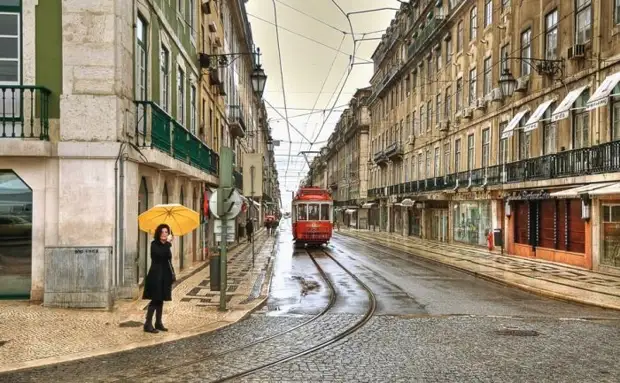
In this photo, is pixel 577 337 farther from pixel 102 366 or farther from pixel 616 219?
pixel 616 219

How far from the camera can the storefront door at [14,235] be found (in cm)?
1137

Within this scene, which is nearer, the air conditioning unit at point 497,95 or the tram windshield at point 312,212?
the air conditioning unit at point 497,95

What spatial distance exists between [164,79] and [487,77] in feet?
65.6

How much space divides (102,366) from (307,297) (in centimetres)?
674

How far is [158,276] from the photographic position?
9.05 m

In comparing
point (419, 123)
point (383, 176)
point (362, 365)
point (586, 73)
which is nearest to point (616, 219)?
point (586, 73)

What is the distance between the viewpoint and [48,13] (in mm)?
11266

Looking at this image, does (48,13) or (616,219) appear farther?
(616,219)

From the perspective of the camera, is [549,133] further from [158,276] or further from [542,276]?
[158,276]

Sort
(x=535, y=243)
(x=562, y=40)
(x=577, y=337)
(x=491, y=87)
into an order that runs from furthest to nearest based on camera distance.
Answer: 1. (x=491, y=87)
2. (x=535, y=243)
3. (x=562, y=40)
4. (x=577, y=337)

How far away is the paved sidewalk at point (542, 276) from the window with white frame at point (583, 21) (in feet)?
27.1

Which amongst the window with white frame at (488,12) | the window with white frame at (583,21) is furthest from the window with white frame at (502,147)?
the window with white frame at (583,21)

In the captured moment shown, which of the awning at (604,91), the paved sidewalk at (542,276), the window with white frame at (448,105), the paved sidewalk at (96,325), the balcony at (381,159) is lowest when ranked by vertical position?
the paved sidewalk at (542,276)

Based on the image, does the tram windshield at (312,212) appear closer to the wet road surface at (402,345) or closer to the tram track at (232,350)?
the wet road surface at (402,345)
